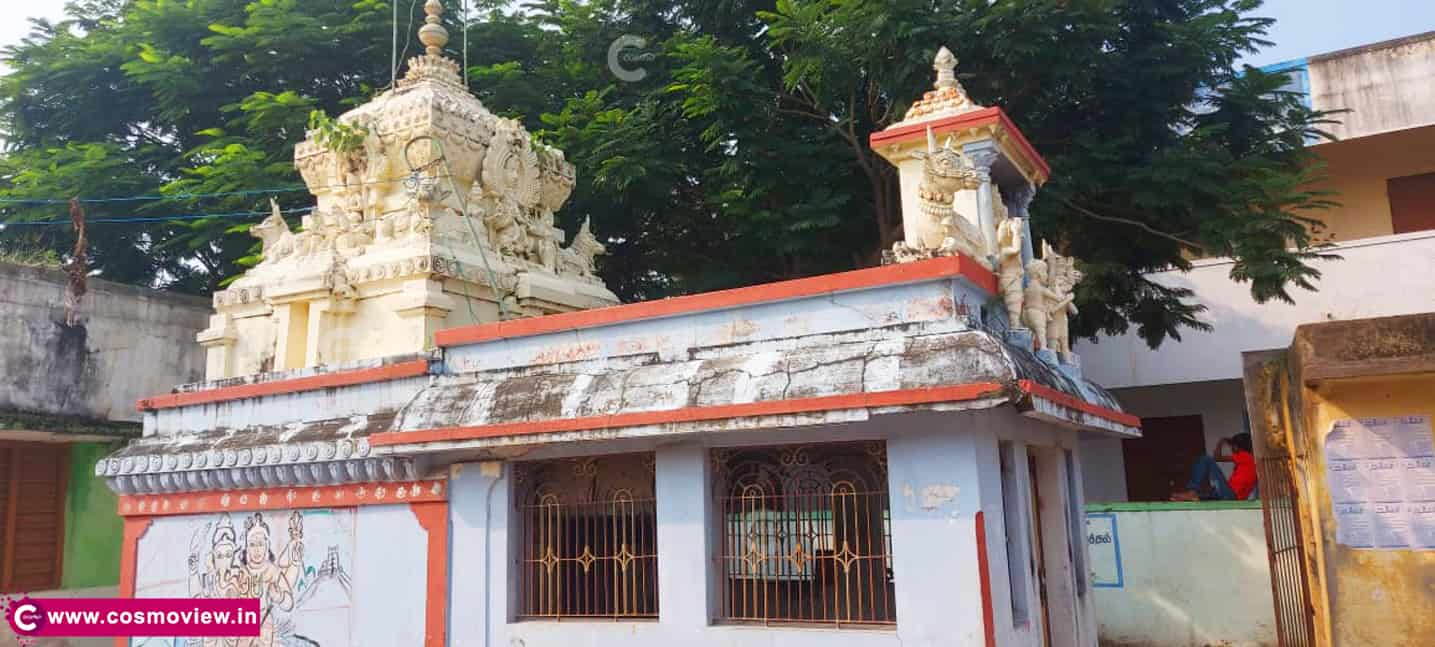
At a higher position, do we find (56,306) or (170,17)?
(170,17)

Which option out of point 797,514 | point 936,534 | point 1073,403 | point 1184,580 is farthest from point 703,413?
point 1184,580

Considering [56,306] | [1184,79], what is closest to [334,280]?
[56,306]

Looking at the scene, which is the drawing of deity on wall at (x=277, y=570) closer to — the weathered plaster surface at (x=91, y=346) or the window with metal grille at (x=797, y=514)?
the window with metal grille at (x=797, y=514)

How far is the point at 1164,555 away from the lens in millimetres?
11555

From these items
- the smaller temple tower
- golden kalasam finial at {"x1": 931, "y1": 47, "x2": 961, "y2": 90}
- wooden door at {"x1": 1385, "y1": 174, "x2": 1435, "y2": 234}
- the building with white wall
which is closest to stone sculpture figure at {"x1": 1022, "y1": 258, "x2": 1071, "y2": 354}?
the smaller temple tower

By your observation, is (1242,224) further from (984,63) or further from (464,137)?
(464,137)

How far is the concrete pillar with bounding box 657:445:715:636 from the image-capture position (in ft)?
23.8

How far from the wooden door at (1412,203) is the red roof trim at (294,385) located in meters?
18.0

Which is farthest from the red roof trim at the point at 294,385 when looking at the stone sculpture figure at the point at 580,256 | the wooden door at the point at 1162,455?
the wooden door at the point at 1162,455

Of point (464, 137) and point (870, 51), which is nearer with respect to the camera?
point (464, 137)

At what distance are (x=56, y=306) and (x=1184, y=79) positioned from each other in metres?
15.0

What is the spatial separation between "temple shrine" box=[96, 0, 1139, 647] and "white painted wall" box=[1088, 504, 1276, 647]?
134 inches

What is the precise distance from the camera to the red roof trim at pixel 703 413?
20.1 feet

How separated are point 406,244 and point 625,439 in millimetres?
3789
